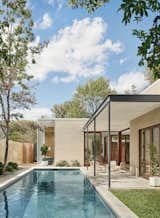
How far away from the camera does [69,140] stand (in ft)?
85.3

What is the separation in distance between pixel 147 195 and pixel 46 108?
38888 millimetres

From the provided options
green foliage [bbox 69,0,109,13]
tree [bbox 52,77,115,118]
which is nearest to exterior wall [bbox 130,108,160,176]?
green foliage [bbox 69,0,109,13]

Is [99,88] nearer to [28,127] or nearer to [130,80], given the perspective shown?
[130,80]

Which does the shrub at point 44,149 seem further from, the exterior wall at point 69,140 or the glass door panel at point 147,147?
the glass door panel at point 147,147

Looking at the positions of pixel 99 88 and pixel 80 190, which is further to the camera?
pixel 99 88

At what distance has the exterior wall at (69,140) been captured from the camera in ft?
84.7

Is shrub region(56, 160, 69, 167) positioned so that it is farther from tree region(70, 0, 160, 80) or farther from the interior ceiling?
tree region(70, 0, 160, 80)

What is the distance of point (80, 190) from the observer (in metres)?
12.6

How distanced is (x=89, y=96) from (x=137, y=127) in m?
25.5

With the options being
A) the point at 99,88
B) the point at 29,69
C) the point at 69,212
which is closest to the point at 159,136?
the point at 69,212

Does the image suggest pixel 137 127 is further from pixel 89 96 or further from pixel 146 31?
pixel 89 96

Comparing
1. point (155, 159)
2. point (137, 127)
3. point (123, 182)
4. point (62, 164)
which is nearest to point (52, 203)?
point (123, 182)

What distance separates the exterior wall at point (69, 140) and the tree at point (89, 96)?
1554 centimetres

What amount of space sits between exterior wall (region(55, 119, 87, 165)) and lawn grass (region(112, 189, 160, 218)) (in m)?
15.1
